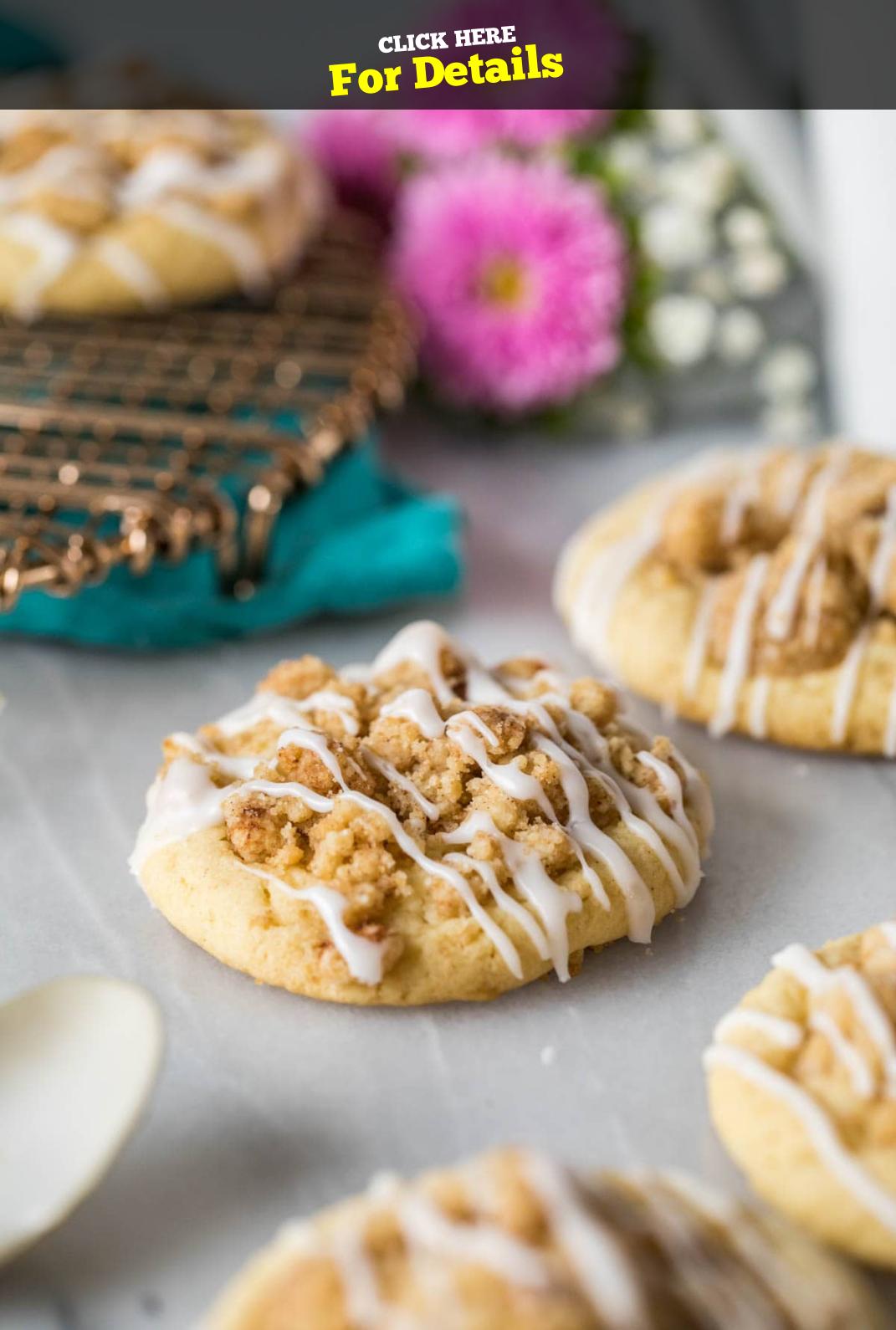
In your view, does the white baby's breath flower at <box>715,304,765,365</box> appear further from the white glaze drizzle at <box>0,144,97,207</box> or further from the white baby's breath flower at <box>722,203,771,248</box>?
the white glaze drizzle at <box>0,144,97,207</box>

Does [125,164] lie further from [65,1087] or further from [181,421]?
[65,1087]

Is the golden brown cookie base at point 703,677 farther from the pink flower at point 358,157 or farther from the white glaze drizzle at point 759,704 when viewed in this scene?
the pink flower at point 358,157

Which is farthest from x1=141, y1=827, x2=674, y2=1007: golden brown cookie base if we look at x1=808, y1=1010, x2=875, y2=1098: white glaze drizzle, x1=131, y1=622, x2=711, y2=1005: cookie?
x1=808, y1=1010, x2=875, y2=1098: white glaze drizzle

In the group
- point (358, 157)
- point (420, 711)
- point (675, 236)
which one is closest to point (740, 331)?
point (675, 236)

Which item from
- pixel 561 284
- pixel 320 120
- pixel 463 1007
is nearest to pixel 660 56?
pixel 561 284

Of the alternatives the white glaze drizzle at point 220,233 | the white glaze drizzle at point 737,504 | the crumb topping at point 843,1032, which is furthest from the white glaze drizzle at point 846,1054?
the white glaze drizzle at point 220,233
